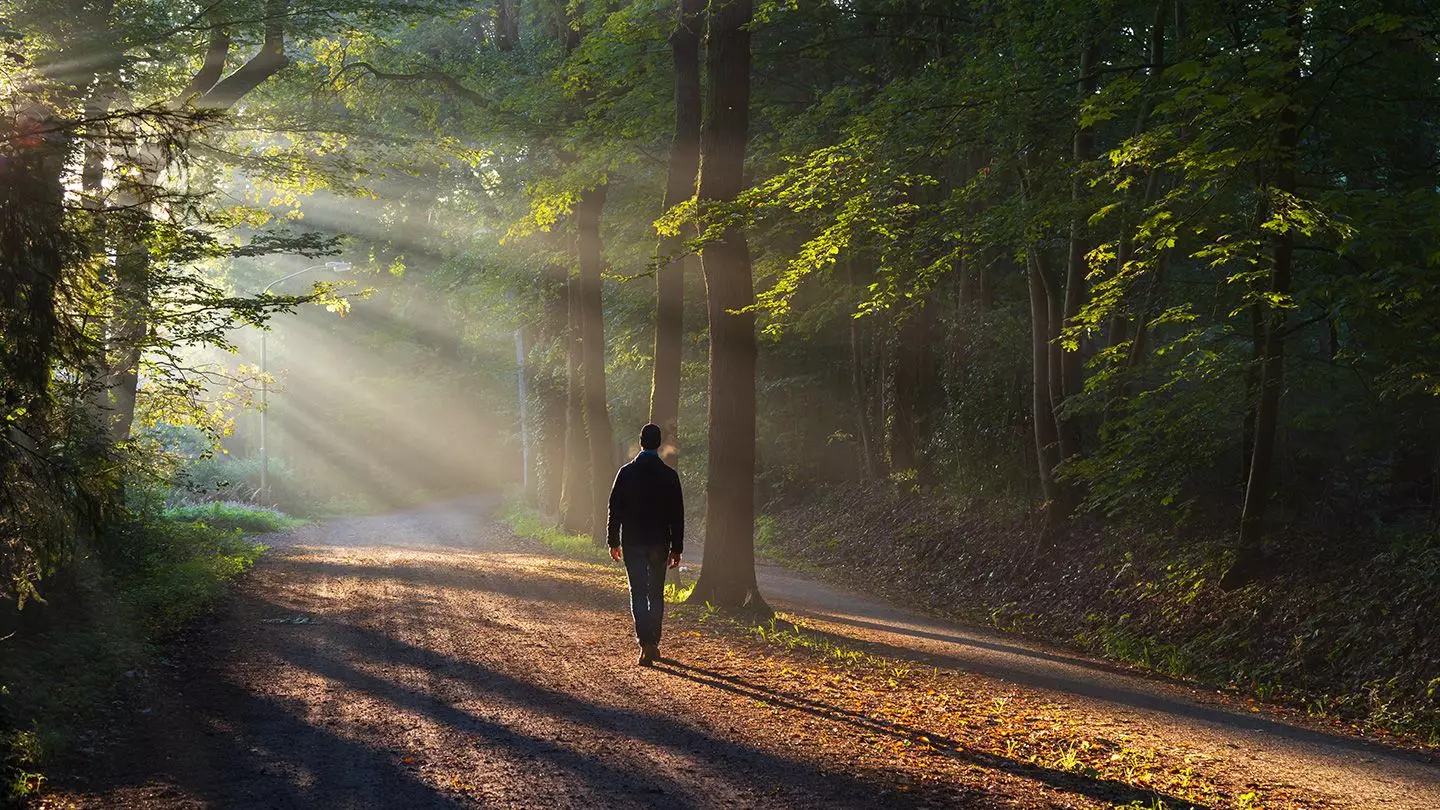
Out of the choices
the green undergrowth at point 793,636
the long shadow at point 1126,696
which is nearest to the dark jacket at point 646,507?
the green undergrowth at point 793,636

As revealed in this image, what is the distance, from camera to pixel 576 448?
26.6m

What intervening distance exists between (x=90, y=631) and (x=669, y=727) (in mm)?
5898

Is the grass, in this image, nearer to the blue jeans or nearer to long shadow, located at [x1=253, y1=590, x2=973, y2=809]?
long shadow, located at [x1=253, y1=590, x2=973, y2=809]

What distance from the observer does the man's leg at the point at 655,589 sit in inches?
382

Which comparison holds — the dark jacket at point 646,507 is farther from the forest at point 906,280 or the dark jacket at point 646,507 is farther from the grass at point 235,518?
the grass at point 235,518

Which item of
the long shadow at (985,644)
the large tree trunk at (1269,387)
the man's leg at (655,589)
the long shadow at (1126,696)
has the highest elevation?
the large tree trunk at (1269,387)

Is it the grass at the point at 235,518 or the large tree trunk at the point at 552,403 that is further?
the large tree trunk at the point at 552,403

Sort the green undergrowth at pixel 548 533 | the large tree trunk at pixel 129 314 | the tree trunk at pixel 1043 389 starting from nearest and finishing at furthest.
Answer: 1. the large tree trunk at pixel 129 314
2. the tree trunk at pixel 1043 389
3. the green undergrowth at pixel 548 533

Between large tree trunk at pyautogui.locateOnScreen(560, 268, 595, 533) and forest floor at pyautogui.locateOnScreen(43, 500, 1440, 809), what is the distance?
1326 cm

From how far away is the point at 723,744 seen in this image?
6992 millimetres

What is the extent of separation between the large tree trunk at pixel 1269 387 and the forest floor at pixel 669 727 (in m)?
2.42

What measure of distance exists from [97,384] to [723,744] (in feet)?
22.0

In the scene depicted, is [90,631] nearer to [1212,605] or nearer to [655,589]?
[655,589]

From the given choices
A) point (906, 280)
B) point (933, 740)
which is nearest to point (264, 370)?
point (906, 280)
